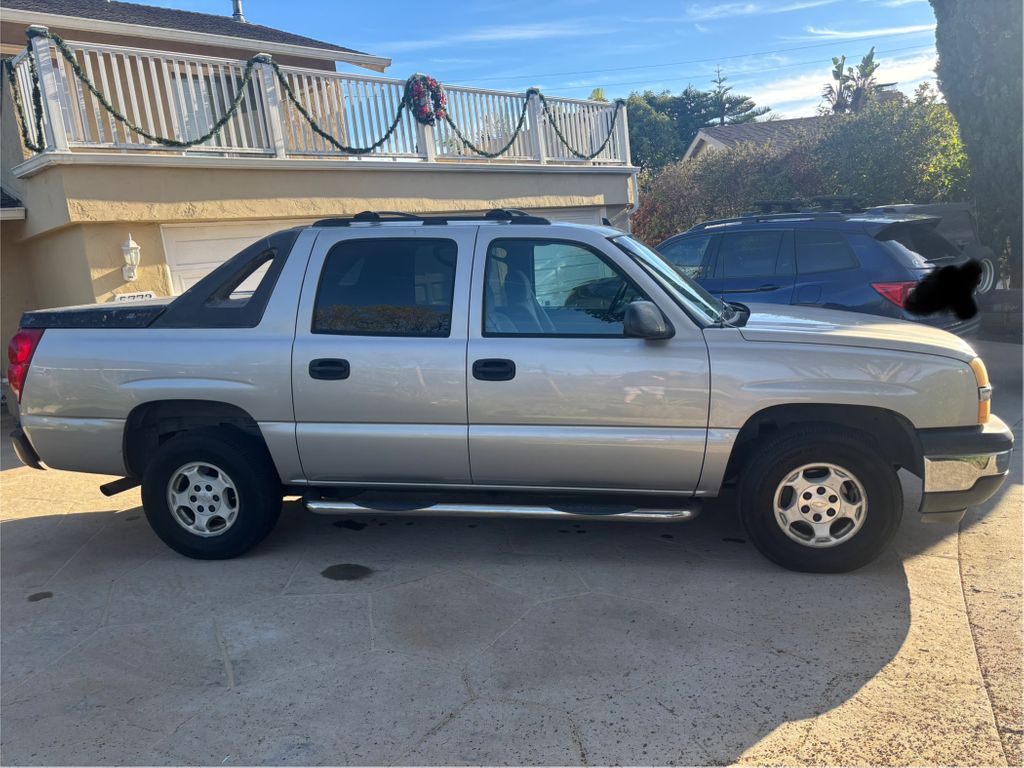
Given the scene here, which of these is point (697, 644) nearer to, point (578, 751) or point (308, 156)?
point (578, 751)

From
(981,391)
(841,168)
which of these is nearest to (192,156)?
(981,391)

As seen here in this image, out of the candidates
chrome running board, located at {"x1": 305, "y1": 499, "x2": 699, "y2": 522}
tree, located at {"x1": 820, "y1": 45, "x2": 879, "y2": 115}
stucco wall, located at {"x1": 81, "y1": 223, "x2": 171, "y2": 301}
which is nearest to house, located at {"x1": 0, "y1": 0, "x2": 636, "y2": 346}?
stucco wall, located at {"x1": 81, "y1": 223, "x2": 171, "y2": 301}

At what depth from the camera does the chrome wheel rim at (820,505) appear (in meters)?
3.92

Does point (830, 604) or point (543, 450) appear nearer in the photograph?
point (830, 604)

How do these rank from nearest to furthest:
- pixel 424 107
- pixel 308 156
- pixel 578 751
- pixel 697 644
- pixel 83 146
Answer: pixel 578 751, pixel 697 644, pixel 83 146, pixel 308 156, pixel 424 107

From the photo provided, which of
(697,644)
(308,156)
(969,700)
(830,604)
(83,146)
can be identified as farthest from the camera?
(308,156)

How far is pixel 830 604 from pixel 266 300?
3.39 metres

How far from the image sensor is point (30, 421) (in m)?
4.55

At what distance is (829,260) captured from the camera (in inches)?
279

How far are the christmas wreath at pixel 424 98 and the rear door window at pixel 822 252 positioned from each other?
629 cm

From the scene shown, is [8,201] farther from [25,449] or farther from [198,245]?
[25,449]

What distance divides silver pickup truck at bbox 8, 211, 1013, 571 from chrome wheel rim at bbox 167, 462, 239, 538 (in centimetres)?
1

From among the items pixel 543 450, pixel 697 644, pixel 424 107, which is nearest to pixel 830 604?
pixel 697 644

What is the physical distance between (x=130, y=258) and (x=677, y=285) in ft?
22.5
